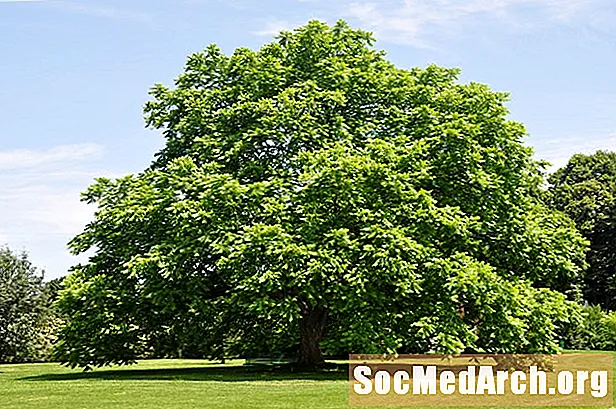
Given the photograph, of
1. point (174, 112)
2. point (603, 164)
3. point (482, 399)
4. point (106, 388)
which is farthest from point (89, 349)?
point (603, 164)

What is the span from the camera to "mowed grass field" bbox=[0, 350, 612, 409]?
19.2 m

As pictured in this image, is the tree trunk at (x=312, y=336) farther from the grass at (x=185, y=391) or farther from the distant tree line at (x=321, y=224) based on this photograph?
the grass at (x=185, y=391)

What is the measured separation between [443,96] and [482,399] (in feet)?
46.7

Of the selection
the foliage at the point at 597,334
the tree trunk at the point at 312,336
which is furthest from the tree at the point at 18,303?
the foliage at the point at 597,334

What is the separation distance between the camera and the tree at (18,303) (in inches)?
1724

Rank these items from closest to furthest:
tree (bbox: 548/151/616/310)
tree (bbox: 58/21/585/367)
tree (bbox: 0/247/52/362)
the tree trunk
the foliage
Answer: tree (bbox: 58/21/585/367), the tree trunk, tree (bbox: 0/247/52/362), the foliage, tree (bbox: 548/151/616/310)

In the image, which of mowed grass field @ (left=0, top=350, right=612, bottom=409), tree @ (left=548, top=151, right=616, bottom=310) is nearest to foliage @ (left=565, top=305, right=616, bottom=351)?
tree @ (left=548, top=151, right=616, bottom=310)

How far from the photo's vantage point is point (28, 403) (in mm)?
19984

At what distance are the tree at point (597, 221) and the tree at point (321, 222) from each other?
36436 mm

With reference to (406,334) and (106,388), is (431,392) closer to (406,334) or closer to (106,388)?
(406,334)

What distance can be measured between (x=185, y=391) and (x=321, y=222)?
7204 millimetres

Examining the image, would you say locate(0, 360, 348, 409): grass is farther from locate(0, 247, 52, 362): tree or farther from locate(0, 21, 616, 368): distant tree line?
locate(0, 247, 52, 362): tree

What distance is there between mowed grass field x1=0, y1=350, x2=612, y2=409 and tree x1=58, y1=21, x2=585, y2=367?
6.98 ft

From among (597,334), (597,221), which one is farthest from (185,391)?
(597,221)
